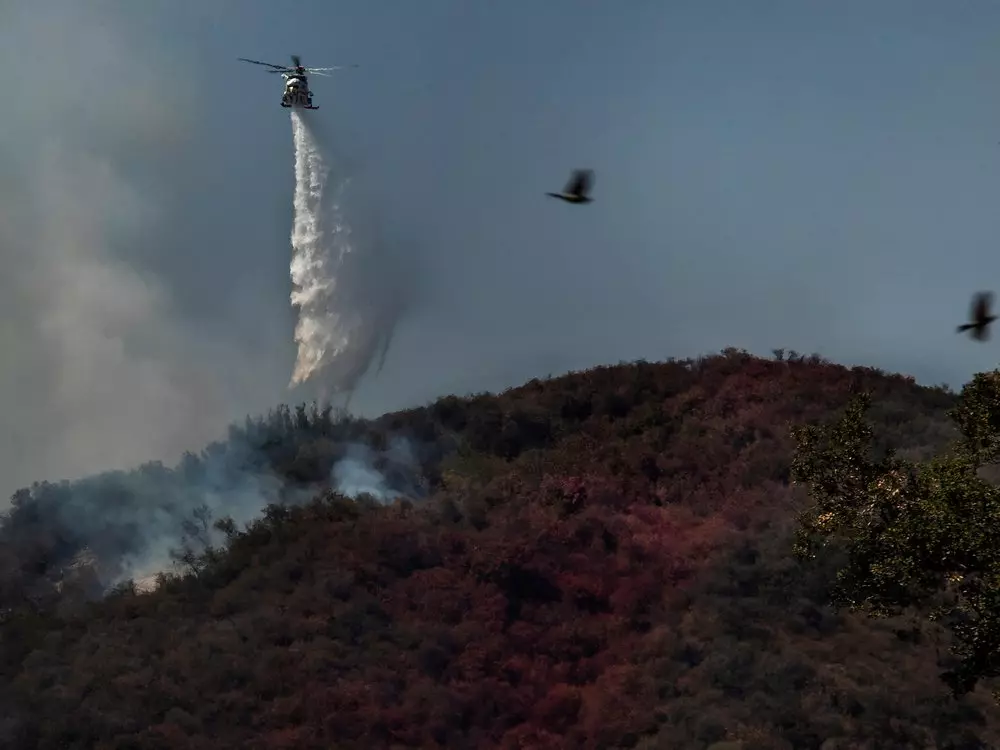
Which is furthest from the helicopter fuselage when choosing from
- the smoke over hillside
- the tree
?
the tree

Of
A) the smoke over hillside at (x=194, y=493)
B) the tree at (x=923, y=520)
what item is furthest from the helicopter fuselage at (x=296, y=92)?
the tree at (x=923, y=520)

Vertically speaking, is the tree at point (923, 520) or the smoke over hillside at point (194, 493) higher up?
the smoke over hillside at point (194, 493)

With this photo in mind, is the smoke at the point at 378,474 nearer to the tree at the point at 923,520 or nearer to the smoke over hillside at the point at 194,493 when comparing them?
the smoke over hillside at the point at 194,493

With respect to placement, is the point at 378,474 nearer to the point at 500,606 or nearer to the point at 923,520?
the point at 500,606

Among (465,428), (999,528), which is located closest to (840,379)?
(465,428)

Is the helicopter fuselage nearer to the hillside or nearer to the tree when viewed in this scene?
the hillside

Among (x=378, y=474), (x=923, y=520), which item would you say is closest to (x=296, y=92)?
(x=378, y=474)

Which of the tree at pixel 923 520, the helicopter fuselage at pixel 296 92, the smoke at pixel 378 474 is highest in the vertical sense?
the helicopter fuselage at pixel 296 92
